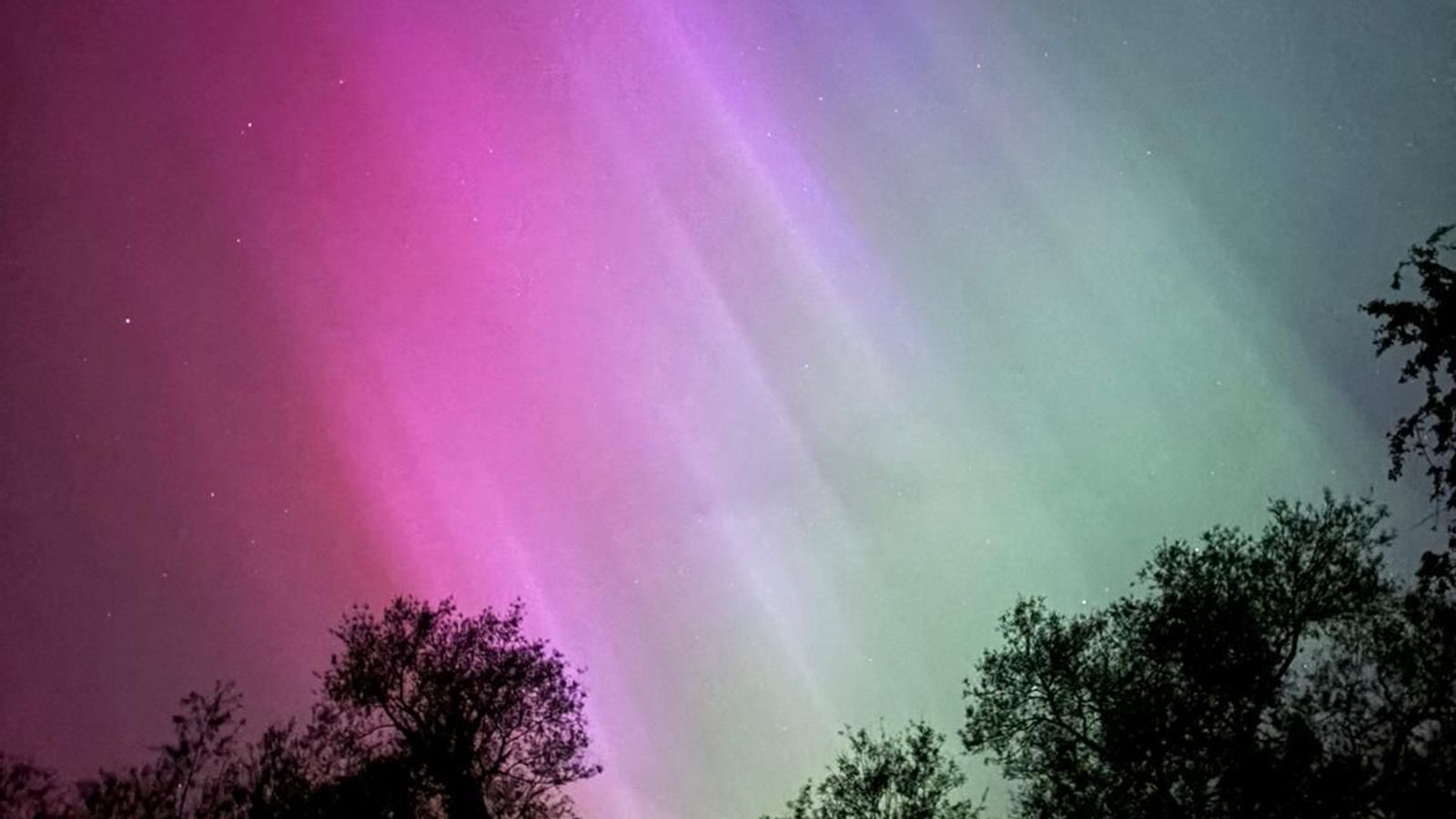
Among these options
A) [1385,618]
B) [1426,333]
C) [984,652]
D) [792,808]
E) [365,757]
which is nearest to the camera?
[1426,333]

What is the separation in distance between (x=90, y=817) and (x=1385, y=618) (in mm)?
42991

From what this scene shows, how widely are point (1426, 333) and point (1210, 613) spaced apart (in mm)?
13564

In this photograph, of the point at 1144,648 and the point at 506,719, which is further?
the point at 506,719

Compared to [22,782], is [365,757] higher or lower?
lower

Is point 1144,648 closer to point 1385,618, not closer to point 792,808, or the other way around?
Answer: point 1385,618

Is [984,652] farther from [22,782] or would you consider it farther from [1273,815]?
[22,782]

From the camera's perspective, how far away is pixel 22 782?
31.5m

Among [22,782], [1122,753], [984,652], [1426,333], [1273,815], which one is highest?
[22,782]

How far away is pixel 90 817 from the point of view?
28625 millimetres

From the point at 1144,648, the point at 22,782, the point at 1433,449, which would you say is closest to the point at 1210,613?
the point at 1144,648

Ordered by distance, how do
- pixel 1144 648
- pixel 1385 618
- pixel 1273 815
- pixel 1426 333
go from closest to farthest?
pixel 1426 333 → pixel 1273 815 → pixel 1385 618 → pixel 1144 648

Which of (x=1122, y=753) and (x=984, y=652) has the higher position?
(x=984, y=652)

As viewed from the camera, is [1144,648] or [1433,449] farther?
[1144,648]

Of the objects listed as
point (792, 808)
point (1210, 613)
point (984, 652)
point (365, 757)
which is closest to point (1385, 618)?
point (1210, 613)
